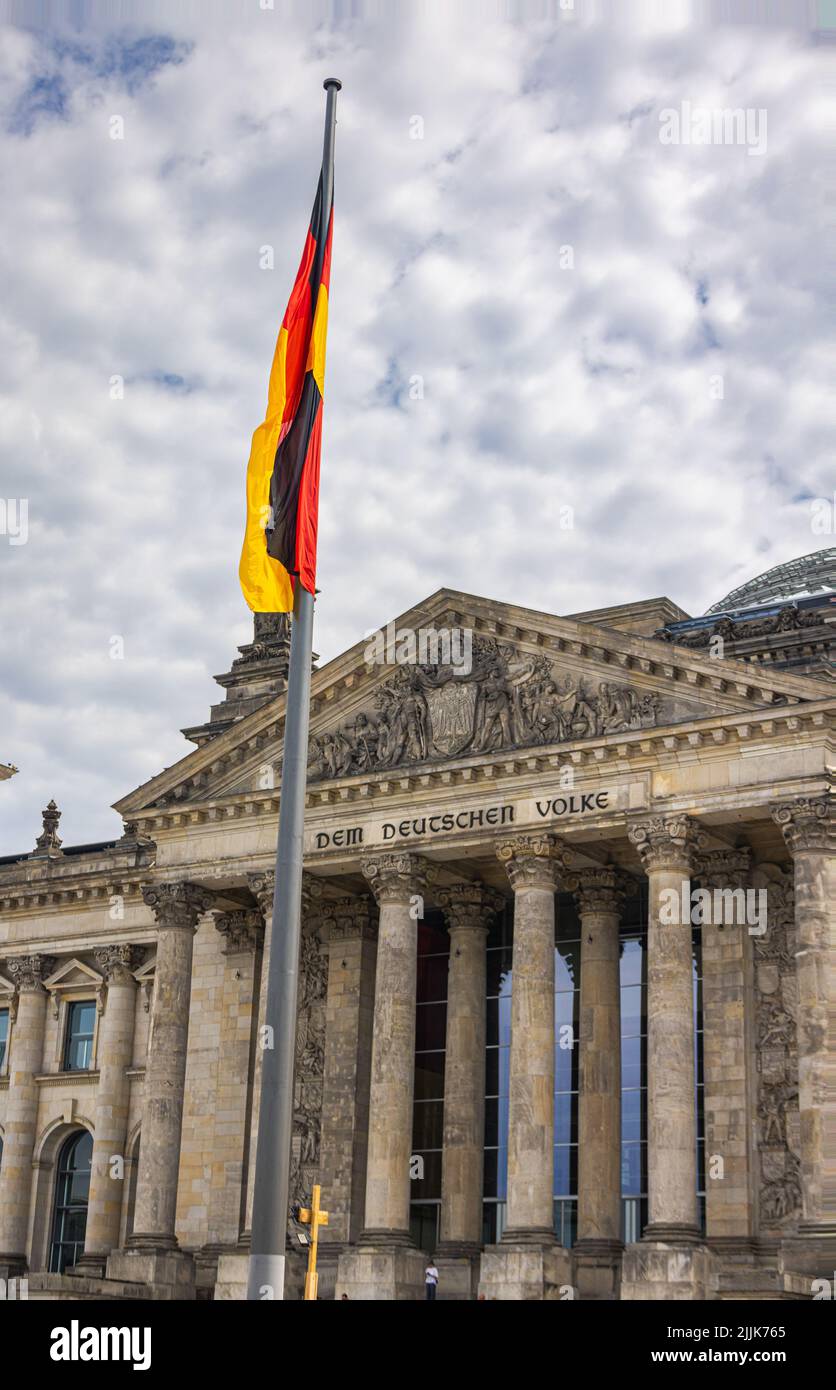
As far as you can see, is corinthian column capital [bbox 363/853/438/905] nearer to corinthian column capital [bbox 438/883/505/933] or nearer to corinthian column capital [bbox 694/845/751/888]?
corinthian column capital [bbox 438/883/505/933]

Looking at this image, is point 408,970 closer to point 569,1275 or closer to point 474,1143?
point 474,1143

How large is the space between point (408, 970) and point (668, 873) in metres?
7.17

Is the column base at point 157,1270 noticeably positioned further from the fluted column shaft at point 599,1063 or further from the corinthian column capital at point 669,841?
the corinthian column capital at point 669,841

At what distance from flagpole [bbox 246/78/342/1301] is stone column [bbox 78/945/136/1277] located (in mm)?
31784

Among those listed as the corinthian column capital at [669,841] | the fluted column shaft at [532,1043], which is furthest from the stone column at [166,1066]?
the corinthian column capital at [669,841]

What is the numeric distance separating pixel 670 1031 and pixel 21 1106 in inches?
1009

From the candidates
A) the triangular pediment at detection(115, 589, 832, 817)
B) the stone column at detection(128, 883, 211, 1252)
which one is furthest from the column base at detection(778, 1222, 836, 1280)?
the stone column at detection(128, 883, 211, 1252)

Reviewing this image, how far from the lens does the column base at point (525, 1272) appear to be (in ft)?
117

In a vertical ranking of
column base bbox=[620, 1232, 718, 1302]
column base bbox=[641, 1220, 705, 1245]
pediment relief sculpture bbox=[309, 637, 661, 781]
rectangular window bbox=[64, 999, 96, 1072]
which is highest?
pediment relief sculpture bbox=[309, 637, 661, 781]

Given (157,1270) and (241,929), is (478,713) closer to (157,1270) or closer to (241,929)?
(241,929)

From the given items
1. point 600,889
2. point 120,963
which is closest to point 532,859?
point 600,889

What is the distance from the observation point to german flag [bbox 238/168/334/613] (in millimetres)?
21078

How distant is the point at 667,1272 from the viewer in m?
34.2
